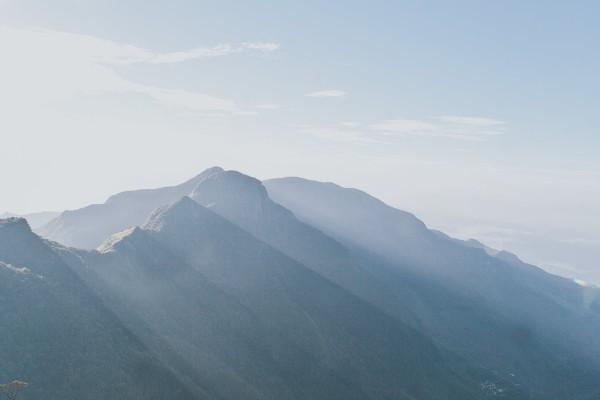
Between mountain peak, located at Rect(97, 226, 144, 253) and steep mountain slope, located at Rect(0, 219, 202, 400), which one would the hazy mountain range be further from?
mountain peak, located at Rect(97, 226, 144, 253)

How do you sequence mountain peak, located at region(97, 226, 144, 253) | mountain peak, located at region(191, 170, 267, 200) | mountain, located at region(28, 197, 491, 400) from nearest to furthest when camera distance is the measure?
mountain, located at region(28, 197, 491, 400), mountain peak, located at region(97, 226, 144, 253), mountain peak, located at region(191, 170, 267, 200)

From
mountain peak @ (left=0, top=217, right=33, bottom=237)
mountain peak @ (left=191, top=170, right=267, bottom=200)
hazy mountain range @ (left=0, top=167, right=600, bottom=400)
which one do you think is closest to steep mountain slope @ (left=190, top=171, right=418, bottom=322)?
mountain peak @ (left=191, top=170, right=267, bottom=200)

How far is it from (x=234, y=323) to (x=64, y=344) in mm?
48506

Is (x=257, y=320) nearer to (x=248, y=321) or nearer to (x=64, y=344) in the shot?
(x=248, y=321)

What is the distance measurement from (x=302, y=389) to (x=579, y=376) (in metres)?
139

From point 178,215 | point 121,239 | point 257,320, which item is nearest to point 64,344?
point 121,239

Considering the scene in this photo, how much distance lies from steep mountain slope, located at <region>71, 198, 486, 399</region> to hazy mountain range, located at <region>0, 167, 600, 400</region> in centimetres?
39

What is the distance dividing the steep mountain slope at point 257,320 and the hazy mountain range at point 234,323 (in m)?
0.39

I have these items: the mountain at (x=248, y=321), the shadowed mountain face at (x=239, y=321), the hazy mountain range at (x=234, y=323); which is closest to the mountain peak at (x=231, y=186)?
the hazy mountain range at (x=234, y=323)

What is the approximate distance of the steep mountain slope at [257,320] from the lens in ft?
325

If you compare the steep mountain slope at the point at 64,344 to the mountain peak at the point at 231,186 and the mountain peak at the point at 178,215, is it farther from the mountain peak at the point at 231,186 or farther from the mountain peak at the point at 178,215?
the mountain peak at the point at 231,186

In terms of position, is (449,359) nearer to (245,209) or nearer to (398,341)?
(398,341)

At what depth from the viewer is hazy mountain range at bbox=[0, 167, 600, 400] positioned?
6964cm

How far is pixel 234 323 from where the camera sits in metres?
112
